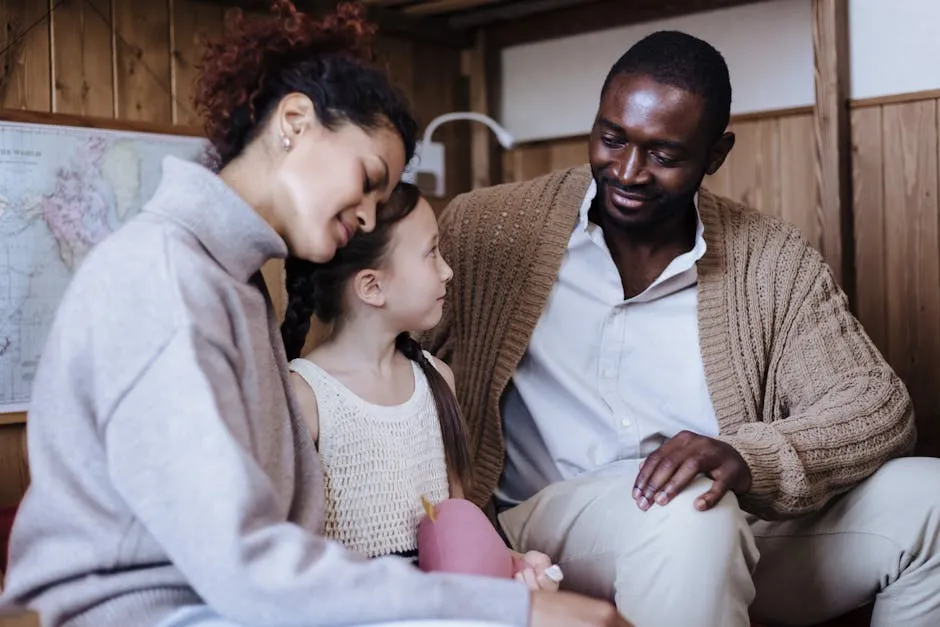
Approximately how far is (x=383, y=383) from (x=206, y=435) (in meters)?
0.50

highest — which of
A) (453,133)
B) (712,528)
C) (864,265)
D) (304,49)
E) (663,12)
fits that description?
(663,12)

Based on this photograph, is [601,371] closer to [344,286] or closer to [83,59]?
Result: [344,286]

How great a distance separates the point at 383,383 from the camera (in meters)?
1.42

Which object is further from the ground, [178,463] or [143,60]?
[143,60]

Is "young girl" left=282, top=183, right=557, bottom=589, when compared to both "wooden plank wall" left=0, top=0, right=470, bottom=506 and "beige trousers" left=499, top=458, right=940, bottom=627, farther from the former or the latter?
"wooden plank wall" left=0, top=0, right=470, bottom=506

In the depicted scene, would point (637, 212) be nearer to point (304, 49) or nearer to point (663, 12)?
point (304, 49)

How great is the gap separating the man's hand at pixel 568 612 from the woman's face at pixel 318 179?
0.41m

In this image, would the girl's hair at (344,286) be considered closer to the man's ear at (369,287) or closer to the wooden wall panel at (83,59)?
the man's ear at (369,287)

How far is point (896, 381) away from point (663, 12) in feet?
4.08

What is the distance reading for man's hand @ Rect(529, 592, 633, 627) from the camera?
0.99 metres

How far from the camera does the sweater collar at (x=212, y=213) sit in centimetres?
106

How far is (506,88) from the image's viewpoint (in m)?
3.04

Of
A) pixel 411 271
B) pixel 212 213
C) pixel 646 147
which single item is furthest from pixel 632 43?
pixel 212 213

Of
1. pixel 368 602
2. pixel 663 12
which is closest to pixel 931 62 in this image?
pixel 663 12
